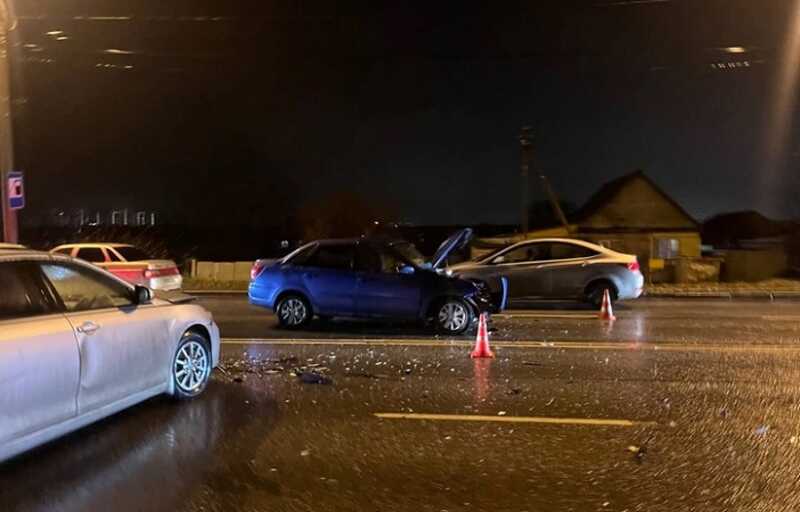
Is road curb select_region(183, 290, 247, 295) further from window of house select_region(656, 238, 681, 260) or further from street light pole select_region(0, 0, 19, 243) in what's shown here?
window of house select_region(656, 238, 681, 260)

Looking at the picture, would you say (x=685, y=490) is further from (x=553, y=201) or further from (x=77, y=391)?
(x=553, y=201)

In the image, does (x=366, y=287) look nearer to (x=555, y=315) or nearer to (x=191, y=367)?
(x=555, y=315)

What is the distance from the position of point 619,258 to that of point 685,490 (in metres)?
11.3

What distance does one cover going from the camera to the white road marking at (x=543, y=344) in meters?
10.2

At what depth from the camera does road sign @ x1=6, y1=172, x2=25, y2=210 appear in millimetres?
14666

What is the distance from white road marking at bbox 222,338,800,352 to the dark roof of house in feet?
122

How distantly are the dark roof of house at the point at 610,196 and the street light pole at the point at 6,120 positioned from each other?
38.4 m

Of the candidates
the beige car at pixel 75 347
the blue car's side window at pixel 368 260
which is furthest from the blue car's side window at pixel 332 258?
the beige car at pixel 75 347

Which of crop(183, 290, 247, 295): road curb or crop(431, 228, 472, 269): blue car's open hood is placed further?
crop(183, 290, 247, 295): road curb

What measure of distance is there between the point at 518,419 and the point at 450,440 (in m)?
0.90

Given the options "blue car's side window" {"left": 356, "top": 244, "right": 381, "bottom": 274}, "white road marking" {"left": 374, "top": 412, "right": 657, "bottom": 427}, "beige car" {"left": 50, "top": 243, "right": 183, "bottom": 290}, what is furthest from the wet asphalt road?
"beige car" {"left": 50, "top": 243, "right": 183, "bottom": 290}

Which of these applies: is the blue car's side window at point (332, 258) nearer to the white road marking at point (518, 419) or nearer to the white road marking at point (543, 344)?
the white road marking at point (543, 344)

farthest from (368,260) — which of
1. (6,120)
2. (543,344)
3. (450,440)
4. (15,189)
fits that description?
(6,120)

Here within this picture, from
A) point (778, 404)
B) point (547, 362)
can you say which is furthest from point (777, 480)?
point (547, 362)
